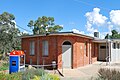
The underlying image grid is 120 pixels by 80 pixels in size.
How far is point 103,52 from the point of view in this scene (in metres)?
32.0

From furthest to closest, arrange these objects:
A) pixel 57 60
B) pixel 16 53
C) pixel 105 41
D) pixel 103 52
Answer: pixel 103 52 → pixel 105 41 → pixel 57 60 → pixel 16 53

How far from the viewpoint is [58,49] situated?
2202cm

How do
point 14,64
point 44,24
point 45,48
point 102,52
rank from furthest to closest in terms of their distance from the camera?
point 44,24 < point 102,52 < point 45,48 < point 14,64

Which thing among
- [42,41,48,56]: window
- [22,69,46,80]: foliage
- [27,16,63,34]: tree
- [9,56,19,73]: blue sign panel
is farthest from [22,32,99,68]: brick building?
[27,16,63,34]: tree

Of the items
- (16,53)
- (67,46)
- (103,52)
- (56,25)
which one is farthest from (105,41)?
(56,25)

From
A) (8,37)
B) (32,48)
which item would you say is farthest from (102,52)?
(8,37)

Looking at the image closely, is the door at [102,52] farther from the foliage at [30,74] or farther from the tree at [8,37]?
the foliage at [30,74]

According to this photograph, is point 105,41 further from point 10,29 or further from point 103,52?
point 10,29

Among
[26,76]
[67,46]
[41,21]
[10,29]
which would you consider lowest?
[26,76]

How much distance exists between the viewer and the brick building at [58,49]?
22.0m

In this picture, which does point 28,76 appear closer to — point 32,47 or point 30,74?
point 30,74

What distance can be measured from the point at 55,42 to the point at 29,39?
420cm

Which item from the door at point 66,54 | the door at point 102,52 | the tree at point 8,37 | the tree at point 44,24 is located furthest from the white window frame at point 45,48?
the tree at point 44,24

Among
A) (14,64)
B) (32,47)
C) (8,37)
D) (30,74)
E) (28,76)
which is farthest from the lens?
(8,37)
